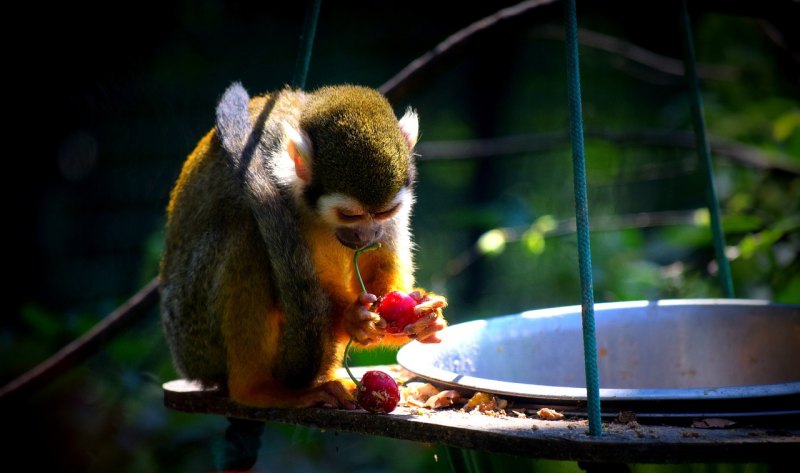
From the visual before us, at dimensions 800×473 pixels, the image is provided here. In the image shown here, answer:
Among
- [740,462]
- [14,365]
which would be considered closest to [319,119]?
[740,462]

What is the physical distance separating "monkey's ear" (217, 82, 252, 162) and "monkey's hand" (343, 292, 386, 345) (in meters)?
0.51

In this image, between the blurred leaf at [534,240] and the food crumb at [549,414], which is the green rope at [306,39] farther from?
the blurred leaf at [534,240]

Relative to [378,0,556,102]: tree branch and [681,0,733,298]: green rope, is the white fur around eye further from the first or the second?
[681,0,733,298]: green rope

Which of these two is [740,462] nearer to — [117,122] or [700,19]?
[117,122]

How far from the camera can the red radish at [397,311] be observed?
6.66ft

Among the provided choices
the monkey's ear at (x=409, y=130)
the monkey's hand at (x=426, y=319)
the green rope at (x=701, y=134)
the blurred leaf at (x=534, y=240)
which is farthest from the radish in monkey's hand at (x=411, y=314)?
the blurred leaf at (x=534, y=240)

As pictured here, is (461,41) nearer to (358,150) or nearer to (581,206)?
(358,150)

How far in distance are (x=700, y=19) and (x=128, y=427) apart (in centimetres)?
503

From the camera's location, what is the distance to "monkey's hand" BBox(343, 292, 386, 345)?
6.77 feet

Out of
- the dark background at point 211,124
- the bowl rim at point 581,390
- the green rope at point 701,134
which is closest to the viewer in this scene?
the bowl rim at point 581,390

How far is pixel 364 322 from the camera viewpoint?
2.07 m

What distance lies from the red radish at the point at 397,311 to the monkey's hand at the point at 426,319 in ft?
0.05

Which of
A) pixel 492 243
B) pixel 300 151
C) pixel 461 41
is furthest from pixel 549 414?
pixel 492 243

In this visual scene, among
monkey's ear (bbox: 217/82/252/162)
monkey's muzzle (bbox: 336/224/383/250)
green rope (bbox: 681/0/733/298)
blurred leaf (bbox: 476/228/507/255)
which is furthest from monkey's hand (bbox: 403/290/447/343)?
blurred leaf (bbox: 476/228/507/255)
